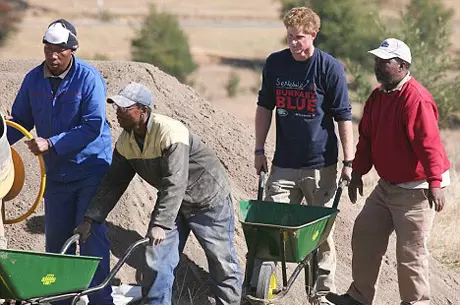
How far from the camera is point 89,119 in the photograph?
20.9 ft

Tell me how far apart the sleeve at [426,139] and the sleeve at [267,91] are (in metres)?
1.10

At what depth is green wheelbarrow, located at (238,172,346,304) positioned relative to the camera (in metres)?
→ 6.26

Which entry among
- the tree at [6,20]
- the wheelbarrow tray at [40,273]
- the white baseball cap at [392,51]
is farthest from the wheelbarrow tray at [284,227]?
the tree at [6,20]

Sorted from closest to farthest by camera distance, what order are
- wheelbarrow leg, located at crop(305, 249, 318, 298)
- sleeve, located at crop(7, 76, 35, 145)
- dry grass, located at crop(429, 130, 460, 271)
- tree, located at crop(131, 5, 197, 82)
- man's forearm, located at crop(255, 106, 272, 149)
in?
sleeve, located at crop(7, 76, 35, 145), wheelbarrow leg, located at crop(305, 249, 318, 298), man's forearm, located at crop(255, 106, 272, 149), dry grass, located at crop(429, 130, 460, 271), tree, located at crop(131, 5, 197, 82)

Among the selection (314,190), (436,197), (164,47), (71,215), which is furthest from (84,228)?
(164,47)

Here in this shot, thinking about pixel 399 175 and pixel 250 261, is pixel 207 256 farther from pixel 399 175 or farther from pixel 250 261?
pixel 399 175

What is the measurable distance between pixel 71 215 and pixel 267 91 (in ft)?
5.42

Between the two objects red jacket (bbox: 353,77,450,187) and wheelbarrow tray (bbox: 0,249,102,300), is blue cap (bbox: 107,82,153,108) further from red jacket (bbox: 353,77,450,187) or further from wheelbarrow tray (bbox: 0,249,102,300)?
red jacket (bbox: 353,77,450,187)

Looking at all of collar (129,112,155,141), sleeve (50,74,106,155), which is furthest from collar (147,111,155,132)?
sleeve (50,74,106,155)

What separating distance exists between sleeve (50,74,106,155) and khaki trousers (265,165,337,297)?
1408mm

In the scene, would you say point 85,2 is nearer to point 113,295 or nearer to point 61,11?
point 61,11

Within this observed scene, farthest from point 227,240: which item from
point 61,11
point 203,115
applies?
point 61,11

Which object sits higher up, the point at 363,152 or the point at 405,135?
the point at 405,135

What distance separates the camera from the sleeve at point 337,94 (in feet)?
22.5
